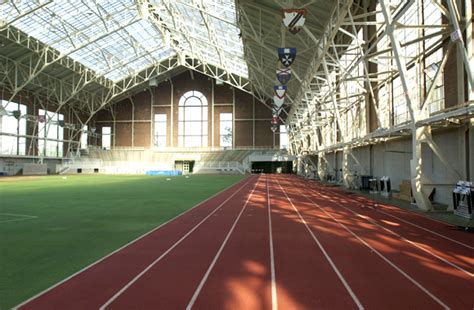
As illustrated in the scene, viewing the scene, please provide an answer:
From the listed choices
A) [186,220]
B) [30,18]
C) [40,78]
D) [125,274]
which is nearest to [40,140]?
[40,78]

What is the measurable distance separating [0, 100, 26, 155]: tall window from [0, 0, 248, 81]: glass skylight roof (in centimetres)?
1038

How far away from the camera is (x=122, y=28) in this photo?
3631cm

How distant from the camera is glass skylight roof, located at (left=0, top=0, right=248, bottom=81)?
1177 inches

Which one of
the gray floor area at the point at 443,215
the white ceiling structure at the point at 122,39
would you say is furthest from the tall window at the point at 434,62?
the white ceiling structure at the point at 122,39

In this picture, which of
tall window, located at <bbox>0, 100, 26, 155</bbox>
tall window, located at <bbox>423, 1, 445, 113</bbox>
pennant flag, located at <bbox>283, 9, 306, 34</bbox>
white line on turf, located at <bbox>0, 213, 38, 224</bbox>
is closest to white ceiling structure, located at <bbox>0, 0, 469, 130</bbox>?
tall window, located at <bbox>0, 100, 26, 155</bbox>

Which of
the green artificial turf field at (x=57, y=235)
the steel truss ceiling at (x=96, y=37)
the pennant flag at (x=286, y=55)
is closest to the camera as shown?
the green artificial turf field at (x=57, y=235)

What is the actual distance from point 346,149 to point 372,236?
14704 millimetres

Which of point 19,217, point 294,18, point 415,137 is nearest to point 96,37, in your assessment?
point 19,217

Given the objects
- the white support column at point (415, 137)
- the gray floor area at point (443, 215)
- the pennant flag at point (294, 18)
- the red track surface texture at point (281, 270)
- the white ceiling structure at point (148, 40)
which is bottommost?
the red track surface texture at point (281, 270)

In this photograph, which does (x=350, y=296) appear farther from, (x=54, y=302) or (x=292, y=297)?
(x=54, y=302)

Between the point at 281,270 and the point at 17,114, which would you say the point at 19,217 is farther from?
the point at 17,114

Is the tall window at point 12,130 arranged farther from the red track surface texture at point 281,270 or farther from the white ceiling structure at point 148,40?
the red track surface texture at point 281,270

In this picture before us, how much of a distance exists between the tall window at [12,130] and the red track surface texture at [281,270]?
140ft

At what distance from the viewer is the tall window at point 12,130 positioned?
42.0 metres
